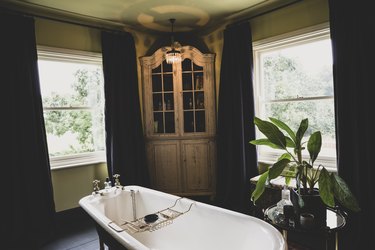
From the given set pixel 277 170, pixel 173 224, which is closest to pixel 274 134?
pixel 277 170

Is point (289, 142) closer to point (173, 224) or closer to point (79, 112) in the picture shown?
point (173, 224)

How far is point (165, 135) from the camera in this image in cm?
388

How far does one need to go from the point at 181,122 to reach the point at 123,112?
2.70 feet

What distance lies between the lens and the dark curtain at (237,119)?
11.0 ft

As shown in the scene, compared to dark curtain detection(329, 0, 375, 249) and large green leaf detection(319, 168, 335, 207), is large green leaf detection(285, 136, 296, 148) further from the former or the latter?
dark curtain detection(329, 0, 375, 249)

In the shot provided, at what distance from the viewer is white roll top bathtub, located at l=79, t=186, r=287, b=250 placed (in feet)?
5.74

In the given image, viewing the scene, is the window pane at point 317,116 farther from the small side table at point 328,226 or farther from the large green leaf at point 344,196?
the large green leaf at point 344,196

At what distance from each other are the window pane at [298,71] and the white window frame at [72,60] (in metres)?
2.31

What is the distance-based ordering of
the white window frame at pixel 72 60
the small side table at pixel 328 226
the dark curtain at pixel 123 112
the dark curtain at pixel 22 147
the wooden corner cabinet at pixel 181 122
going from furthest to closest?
the wooden corner cabinet at pixel 181 122, the dark curtain at pixel 123 112, the white window frame at pixel 72 60, the dark curtain at pixel 22 147, the small side table at pixel 328 226

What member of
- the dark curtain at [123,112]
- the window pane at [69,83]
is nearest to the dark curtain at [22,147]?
the window pane at [69,83]

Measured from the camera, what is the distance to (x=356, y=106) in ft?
7.86

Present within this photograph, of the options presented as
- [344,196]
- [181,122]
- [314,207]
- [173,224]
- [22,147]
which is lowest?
[173,224]

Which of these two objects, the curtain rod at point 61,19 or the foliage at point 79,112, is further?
the foliage at point 79,112

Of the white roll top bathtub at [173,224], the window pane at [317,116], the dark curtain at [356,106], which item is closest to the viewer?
the white roll top bathtub at [173,224]
